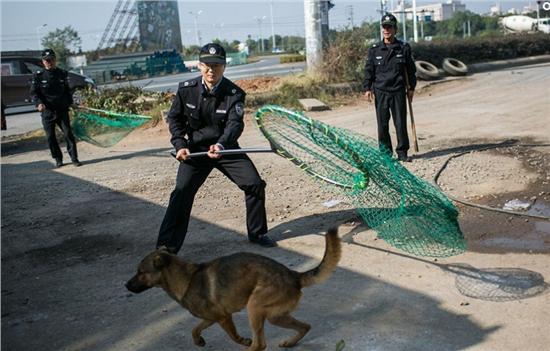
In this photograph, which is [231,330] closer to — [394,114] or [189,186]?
[189,186]

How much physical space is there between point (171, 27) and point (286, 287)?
7705 cm

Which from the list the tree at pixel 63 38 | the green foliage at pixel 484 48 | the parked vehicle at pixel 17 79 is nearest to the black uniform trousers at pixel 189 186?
the green foliage at pixel 484 48

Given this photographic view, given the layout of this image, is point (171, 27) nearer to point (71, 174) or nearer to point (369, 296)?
point (71, 174)

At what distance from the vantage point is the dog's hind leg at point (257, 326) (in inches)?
145

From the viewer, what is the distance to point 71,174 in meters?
10.2

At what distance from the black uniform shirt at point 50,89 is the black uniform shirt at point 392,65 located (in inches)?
206

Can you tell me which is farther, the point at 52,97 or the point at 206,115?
the point at 52,97

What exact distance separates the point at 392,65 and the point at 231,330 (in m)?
5.79

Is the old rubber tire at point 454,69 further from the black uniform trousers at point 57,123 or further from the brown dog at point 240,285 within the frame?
the brown dog at point 240,285

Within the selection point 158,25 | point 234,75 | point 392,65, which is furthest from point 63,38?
point 392,65

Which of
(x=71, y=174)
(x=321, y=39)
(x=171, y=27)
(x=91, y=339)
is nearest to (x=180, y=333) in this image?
(x=91, y=339)

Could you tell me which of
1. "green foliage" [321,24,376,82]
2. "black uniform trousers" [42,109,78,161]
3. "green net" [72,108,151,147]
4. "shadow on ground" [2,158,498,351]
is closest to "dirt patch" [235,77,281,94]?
"green foliage" [321,24,376,82]

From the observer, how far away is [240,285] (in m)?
3.75

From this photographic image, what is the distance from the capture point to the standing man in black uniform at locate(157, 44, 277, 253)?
18.7 feet
